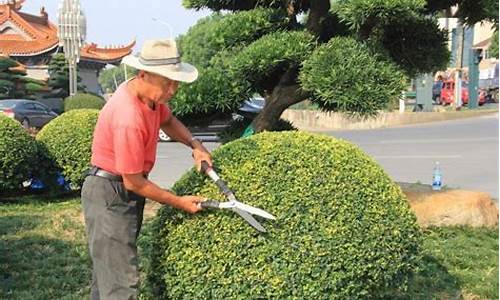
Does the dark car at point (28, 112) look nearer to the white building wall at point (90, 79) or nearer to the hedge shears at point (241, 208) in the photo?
the white building wall at point (90, 79)

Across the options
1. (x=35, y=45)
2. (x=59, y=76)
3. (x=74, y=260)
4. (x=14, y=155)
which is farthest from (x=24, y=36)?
(x=74, y=260)

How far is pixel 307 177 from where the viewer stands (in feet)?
9.46

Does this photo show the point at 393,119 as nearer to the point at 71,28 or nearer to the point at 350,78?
the point at 71,28

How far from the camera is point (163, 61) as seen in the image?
266 centimetres

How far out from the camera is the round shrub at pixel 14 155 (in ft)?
23.1

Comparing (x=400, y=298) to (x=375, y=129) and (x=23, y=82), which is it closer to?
(x=375, y=129)

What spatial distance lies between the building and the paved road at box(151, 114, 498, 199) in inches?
761

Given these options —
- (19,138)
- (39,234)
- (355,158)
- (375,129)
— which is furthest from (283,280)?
(375,129)

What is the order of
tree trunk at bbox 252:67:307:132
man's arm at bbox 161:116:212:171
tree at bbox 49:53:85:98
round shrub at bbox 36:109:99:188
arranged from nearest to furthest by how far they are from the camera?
man's arm at bbox 161:116:212:171
tree trunk at bbox 252:67:307:132
round shrub at bbox 36:109:99:188
tree at bbox 49:53:85:98

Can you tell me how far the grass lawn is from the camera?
4195mm

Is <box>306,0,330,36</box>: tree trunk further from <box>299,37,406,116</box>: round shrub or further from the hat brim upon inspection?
the hat brim

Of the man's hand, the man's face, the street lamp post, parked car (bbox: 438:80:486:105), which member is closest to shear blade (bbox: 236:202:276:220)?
the man's hand

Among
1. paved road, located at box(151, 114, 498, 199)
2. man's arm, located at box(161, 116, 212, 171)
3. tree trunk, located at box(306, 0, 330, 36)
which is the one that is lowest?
paved road, located at box(151, 114, 498, 199)

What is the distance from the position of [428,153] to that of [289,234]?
10873 mm
